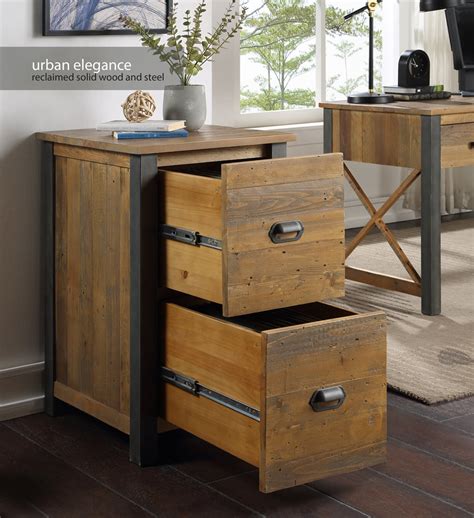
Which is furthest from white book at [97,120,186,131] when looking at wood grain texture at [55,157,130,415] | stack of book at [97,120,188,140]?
wood grain texture at [55,157,130,415]

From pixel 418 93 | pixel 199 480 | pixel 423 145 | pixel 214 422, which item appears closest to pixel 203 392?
pixel 214 422

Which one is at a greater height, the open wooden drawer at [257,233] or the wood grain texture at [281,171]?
the wood grain texture at [281,171]

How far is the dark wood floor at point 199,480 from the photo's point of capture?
2.12 m

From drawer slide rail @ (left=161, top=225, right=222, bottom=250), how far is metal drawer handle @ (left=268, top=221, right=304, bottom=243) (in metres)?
0.12

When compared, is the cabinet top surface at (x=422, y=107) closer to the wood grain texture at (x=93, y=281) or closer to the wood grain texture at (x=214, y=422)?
the wood grain texture at (x=93, y=281)

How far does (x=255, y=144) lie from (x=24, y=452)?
0.90 metres

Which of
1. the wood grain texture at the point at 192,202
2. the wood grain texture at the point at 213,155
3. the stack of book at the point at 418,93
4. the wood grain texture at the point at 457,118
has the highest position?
the stack of book at the point at 418,93

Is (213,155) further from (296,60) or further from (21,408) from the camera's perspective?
(296,60)

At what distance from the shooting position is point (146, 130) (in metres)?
2.42

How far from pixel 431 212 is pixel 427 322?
0.37 metres

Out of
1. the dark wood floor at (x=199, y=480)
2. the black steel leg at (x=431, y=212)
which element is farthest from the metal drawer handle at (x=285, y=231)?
the black steel leg at (x=431, y=212)

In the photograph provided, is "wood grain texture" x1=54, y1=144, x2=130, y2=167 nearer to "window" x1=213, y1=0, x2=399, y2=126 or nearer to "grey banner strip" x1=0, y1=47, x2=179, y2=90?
"grey banner strip" x1=0, y1=47, x2=179, y2=90

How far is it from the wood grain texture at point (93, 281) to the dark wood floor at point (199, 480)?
0.15 metres

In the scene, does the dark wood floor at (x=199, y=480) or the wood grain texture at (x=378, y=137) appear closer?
the dark wood floor at (x=199, y=480)
